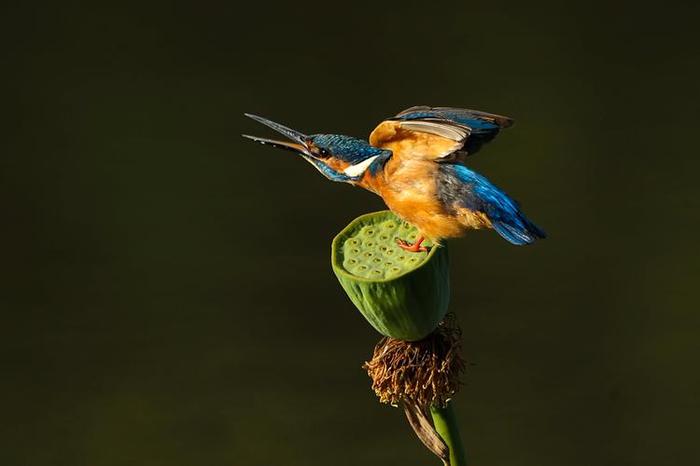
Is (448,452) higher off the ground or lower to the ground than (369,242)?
lower

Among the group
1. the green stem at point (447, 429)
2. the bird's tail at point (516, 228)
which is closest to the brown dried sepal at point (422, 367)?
the green stem at point (447, 429)

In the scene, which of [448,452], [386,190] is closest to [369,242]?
[386,190]

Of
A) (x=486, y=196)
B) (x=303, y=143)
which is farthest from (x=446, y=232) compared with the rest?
(x=303, y=143)

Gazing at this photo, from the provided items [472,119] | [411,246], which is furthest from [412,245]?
[472,119]

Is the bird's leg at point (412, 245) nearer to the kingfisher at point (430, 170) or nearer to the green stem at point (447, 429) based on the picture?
the kingfisher at point (430, 170)

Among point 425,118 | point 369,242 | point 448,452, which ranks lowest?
point 448,452

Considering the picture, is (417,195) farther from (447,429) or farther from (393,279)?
(447,429)

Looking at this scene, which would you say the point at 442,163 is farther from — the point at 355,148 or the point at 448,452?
the point at 448,452
